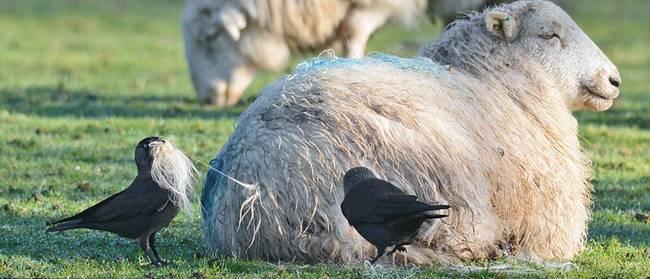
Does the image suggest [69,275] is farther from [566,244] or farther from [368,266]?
[566,244]

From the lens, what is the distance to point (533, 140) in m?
Result: 6.62

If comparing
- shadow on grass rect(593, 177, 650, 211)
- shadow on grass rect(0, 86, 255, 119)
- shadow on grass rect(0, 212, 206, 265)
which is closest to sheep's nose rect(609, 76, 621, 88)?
shadow on grass rect(593, 177, 650, 211)

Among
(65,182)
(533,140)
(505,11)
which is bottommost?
(65,182)

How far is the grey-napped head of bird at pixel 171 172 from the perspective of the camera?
19.6 feet

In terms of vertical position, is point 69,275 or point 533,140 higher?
point 533,140

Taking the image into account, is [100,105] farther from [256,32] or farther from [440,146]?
[440,146]

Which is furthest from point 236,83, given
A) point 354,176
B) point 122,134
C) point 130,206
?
point 354,176

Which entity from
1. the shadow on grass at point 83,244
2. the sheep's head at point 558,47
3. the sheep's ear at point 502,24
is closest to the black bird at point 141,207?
the shadow on grass at point 83,244

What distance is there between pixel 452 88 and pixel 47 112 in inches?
296

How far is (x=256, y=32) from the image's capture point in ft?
45.5

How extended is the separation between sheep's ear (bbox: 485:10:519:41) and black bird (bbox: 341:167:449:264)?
4.97 ft

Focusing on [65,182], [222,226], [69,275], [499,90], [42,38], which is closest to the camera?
[69,275]

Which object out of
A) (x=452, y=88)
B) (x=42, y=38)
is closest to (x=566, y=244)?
(x=452, y=88)

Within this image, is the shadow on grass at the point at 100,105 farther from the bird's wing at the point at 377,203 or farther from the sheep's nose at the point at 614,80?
the bird's wing at the point at 377,203
